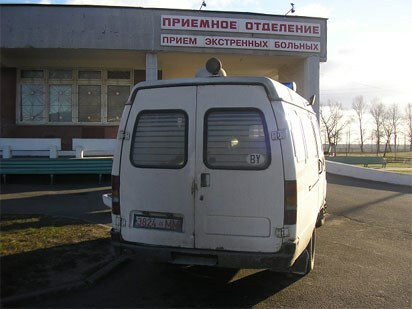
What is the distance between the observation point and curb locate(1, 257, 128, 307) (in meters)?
4.38

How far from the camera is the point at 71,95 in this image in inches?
787

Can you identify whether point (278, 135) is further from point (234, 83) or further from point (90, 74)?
point (90, 74)

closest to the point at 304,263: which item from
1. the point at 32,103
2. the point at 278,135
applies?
the point at 278,135

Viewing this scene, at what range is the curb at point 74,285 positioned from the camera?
438 cm

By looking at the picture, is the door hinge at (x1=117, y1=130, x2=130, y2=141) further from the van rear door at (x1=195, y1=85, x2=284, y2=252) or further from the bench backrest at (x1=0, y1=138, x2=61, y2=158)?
the bench backrest at (x1=0, y1=138, x2=61, y2=158)

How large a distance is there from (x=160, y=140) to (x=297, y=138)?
1515 mm

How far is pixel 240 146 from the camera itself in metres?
4.38

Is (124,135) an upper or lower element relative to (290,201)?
upper

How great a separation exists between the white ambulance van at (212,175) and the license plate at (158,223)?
0.01 meters

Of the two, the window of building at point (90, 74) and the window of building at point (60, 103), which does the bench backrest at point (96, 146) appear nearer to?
the window of building at point (60, 103)

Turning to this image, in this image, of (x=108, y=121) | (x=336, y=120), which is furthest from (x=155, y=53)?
(x=336, y=120)

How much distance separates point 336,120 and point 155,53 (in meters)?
78.1

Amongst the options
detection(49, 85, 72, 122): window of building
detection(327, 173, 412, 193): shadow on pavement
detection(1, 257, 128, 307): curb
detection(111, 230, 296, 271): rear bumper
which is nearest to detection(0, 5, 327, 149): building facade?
detection(49, 85, 72, 122): window of building

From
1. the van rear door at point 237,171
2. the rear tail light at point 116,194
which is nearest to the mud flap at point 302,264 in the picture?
the van rear door at point 237,171
